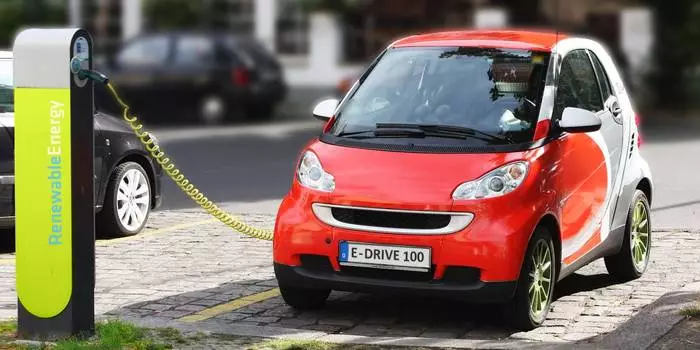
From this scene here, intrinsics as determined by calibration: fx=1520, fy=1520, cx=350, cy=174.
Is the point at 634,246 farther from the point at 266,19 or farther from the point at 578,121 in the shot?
the point at 266,19

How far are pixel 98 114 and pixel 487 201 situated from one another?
4.67 metres

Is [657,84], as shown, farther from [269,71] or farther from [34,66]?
[34,66]

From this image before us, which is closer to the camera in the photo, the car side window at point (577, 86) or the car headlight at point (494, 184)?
the car headlight at point (494, 184)

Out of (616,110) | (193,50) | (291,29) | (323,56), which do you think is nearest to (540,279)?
(616,110)

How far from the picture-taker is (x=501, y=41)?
9.12 metres

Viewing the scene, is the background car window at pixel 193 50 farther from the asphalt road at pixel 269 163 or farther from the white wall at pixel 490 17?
the white wall at pixel 490 17

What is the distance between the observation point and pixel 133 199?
39.1ft

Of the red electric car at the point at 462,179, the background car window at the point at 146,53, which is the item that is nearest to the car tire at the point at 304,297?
the red electric car at the point at 462,179

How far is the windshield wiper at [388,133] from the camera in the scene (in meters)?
8.51

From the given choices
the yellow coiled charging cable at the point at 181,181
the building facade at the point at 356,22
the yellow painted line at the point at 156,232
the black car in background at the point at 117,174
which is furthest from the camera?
the building facade at the point at 356,22

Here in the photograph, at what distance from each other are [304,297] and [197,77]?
775 inches

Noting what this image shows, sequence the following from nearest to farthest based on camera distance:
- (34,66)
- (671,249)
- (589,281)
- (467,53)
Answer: (34,66)
(467,53)
(589,281)
(671,249)

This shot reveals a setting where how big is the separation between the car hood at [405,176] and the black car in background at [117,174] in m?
3.47

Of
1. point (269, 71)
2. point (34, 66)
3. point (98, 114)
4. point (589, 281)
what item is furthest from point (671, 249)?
point (269, 71)
